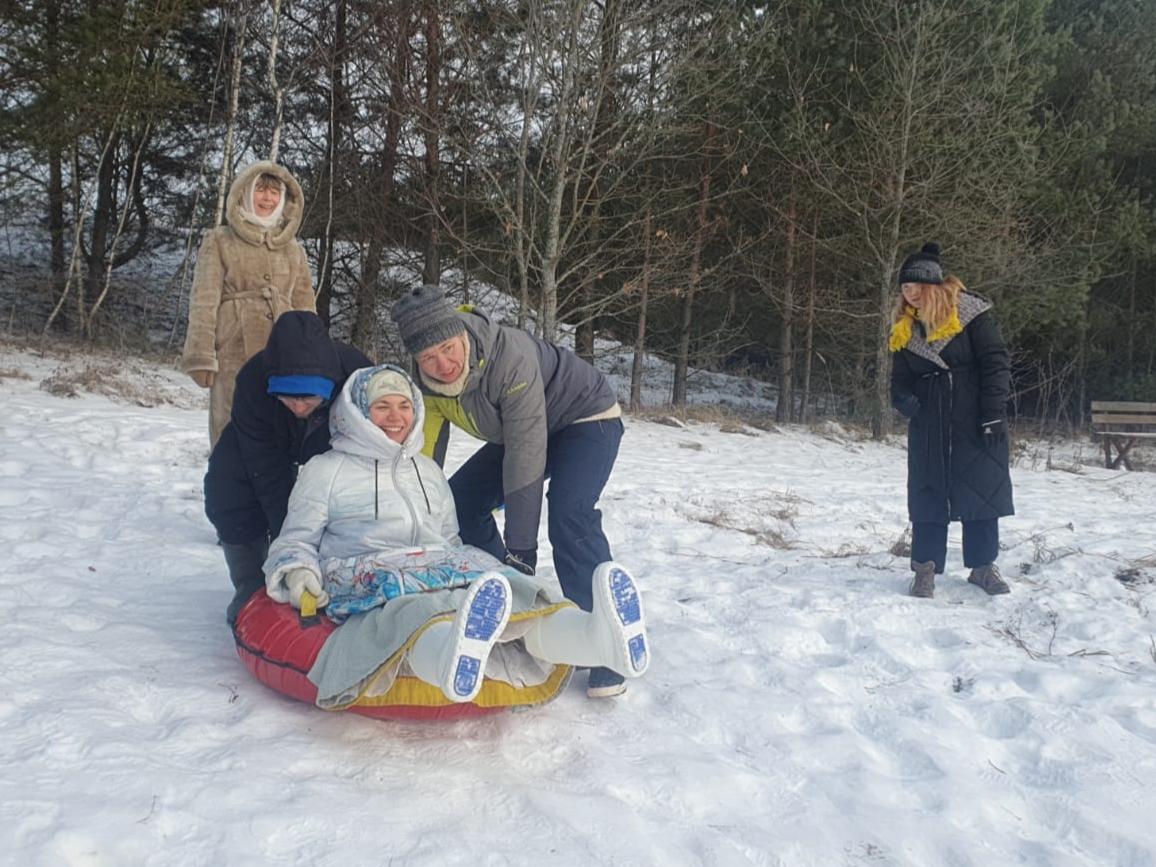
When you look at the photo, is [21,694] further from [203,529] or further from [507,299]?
[507,299]

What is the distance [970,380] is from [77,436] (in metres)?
6.11

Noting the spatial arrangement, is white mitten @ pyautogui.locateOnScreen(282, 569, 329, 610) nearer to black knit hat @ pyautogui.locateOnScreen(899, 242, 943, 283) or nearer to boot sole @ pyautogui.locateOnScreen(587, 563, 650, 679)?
boot sole @ pyautogui.locateOnScreen(587, 563, 650, 679)

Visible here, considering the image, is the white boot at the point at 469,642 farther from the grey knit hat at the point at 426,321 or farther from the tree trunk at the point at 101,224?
the tree trunk at the point at 101,224

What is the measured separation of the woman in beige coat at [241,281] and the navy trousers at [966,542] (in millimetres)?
3374

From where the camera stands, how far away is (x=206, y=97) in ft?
44.1

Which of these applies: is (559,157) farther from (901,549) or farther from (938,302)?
(938,302)

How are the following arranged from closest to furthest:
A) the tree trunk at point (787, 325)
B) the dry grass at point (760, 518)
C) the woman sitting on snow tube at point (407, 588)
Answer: the woman sitting on snow tube at point (407, 588), the dry grass at point (760, 518), the tree trunk at point (787, 325)

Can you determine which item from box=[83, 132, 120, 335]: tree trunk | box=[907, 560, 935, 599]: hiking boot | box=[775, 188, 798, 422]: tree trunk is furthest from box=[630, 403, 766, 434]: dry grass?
box=[83, 132, 120, 335]: tree trunk

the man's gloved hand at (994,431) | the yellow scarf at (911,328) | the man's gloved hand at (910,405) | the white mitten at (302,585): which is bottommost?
the white mitten at (302,585)

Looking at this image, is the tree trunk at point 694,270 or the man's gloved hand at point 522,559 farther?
the tree trunk at point 694,270

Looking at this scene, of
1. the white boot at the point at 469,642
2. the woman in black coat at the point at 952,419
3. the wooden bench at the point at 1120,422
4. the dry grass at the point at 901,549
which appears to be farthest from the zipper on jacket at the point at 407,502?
the wooden bench at the point at 1120,422

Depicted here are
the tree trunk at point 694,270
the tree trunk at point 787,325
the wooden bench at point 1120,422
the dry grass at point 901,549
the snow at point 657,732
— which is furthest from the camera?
the tree trunk at point 787,325

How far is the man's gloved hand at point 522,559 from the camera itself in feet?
10.7

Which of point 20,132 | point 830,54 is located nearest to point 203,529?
point 20,132
